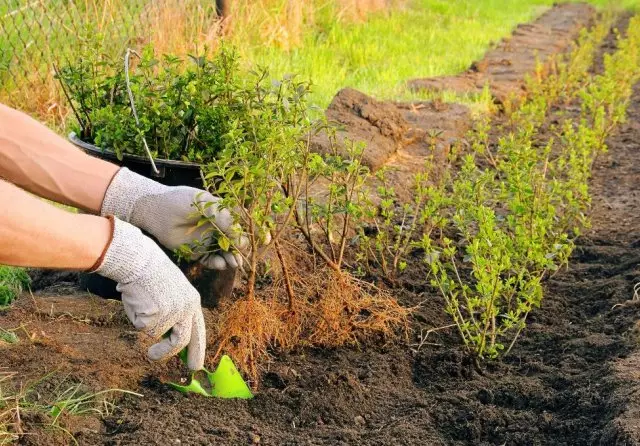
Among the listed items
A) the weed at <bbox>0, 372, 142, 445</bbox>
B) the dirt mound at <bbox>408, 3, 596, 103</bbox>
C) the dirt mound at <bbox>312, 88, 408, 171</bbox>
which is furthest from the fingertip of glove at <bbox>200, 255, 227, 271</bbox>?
the dirt mound at <bbox>408, 3, 596, 103</bbox>

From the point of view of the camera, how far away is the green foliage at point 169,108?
2.82 meters

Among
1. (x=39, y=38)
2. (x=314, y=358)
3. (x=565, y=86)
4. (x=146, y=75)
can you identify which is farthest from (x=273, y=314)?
(x=565, y=86)

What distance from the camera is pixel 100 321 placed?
2.89 metres

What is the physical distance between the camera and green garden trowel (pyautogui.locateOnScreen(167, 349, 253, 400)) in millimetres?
2537

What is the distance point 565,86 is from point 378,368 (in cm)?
490

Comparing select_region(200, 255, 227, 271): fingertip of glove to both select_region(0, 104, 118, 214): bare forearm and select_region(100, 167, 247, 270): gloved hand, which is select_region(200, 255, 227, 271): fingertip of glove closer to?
select_region(100, 167, 247, 270): gloved hand

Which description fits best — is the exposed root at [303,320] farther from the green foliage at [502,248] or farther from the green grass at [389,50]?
the green grass at [389,50]

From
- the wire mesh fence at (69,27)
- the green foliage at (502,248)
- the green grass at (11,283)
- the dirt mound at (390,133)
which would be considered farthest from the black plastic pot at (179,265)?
the wire mesh fence at (69,27)

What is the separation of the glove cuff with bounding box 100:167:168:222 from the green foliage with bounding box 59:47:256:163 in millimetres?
169

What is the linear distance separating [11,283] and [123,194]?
0.80 metres

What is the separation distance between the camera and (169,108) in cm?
288

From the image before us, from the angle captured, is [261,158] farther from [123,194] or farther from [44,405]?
[44,405]

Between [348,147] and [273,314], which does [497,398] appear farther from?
[348,147]

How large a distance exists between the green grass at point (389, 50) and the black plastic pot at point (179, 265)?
9.43ft
